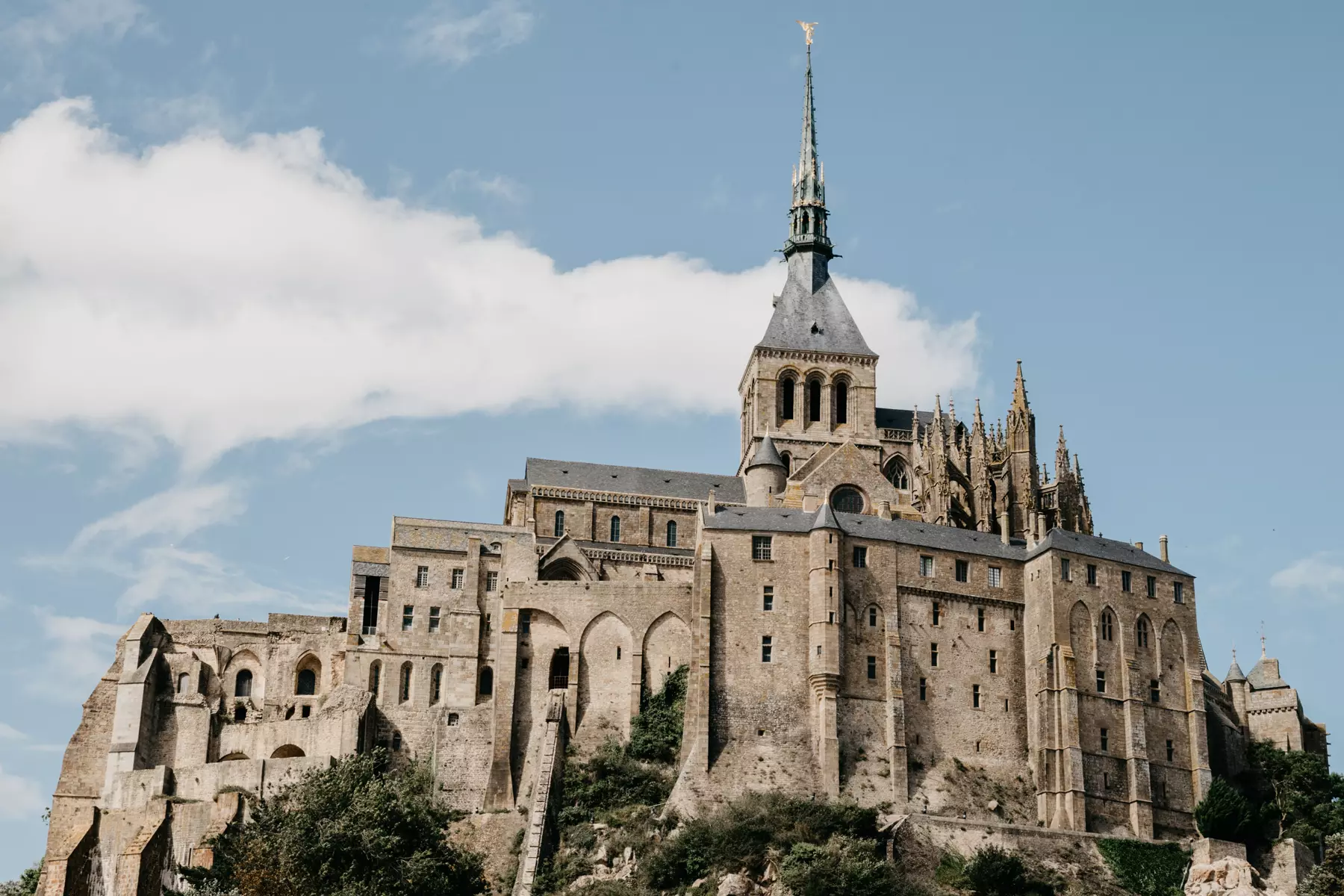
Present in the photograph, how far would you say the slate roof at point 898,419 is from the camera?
10581 centimetres

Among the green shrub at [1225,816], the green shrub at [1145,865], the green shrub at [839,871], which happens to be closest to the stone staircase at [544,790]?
the green shrub at [839,871]

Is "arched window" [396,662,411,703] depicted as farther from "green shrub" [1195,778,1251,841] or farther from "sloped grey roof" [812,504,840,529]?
"green shrub" [1195,778,1251,841]

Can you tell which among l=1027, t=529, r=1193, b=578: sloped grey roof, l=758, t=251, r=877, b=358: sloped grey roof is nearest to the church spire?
l=758, t=251, r=877, b=358: sloped grey roof

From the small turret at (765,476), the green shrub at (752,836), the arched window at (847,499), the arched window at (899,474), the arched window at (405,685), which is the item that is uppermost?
the arched window at (899,474)

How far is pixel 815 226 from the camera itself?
11506cm

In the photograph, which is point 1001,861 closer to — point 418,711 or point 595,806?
point 595,806

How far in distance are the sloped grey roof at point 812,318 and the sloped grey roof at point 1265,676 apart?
27795mm

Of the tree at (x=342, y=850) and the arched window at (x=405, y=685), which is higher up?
the arched window at (x=405, y=685)

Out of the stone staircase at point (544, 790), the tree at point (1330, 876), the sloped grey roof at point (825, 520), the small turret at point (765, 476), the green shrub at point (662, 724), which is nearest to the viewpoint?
the tree at point (1330, 876)

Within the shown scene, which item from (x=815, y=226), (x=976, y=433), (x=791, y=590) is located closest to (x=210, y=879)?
(x=791, y=590)

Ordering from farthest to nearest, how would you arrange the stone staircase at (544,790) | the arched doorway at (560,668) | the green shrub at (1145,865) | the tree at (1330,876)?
the arched doorway at (560,668)
the green shrub at (1145,865)
the stone staircase at (544,790)
the tree at (1330,876)

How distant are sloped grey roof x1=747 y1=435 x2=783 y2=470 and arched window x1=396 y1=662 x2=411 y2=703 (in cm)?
2203

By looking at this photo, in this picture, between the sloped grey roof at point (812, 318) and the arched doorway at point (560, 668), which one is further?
the sloped grey roof at point (812, 318)

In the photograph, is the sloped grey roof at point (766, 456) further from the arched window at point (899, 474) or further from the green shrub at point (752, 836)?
the green shrub at point (752, 836)
